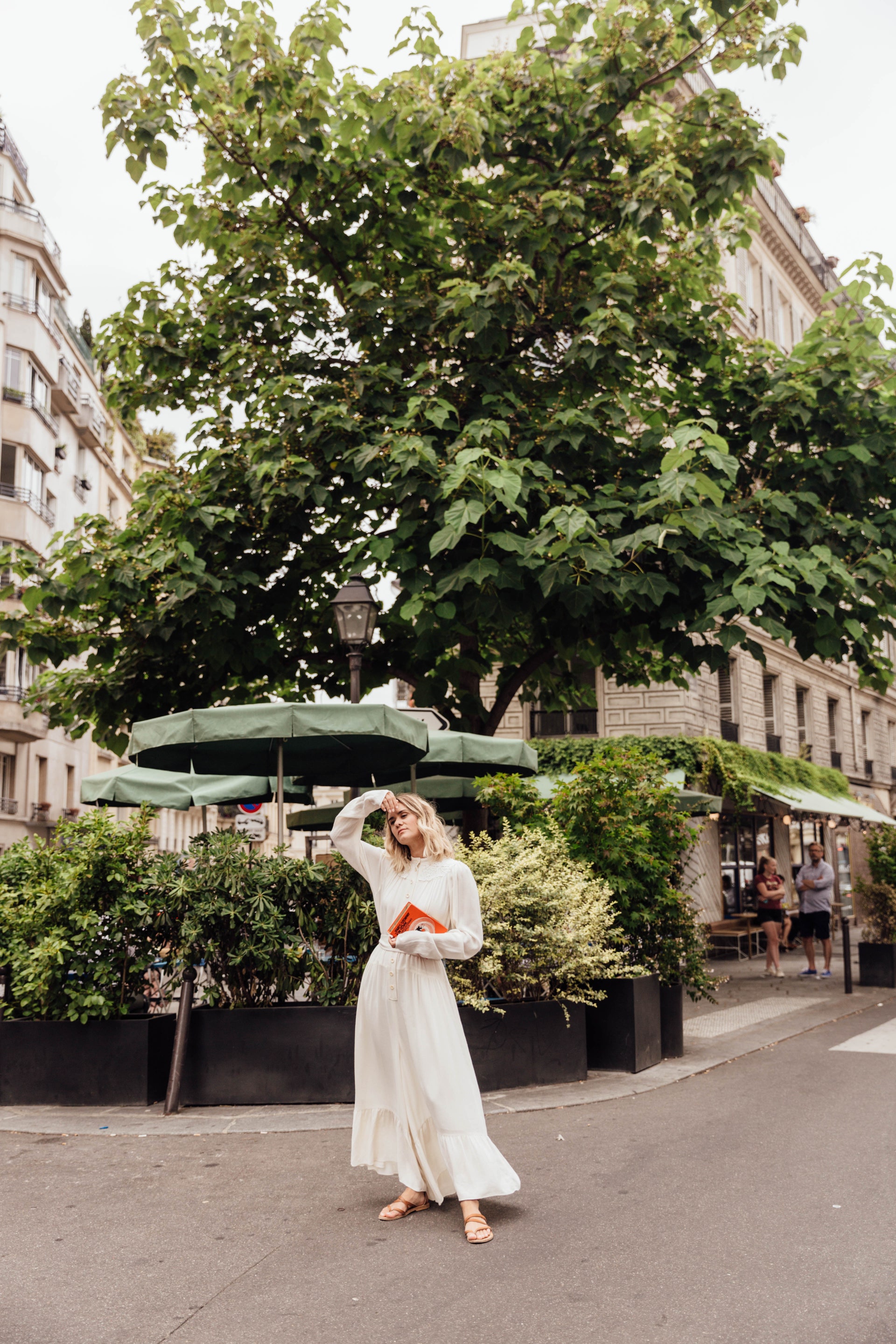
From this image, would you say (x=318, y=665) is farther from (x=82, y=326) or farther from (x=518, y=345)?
(x=82, y=326)

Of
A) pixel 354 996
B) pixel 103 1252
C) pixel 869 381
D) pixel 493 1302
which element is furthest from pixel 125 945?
pixel 869 381

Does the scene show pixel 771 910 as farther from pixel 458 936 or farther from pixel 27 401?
pixel 27 401

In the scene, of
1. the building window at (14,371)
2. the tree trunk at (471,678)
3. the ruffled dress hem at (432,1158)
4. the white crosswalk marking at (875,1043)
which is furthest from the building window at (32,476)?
the ruffled dress hem at (432,1158)

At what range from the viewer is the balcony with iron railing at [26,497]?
36.9 meters

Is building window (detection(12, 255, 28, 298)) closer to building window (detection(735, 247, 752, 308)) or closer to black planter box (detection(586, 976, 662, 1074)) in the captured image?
building window (detection(735, 247, 752, 308))

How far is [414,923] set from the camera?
5340mm

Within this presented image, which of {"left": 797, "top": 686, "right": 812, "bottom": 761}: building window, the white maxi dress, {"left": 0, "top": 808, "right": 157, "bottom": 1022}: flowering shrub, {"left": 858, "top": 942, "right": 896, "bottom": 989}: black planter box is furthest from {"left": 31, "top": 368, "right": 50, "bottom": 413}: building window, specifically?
the white maxi dress

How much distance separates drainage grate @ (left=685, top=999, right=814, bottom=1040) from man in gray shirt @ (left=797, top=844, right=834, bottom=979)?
10.2 ft

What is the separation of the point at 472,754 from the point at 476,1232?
5997 millimetres

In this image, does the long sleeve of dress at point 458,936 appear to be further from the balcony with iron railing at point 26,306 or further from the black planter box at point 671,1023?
the balcony with iron railing at point 26,306

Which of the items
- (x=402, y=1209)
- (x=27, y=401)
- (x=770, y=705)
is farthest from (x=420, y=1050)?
(x=27, y=401)

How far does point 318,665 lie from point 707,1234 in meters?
10.2

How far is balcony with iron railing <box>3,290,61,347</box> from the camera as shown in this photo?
125 feet

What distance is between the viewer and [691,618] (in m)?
11.4
